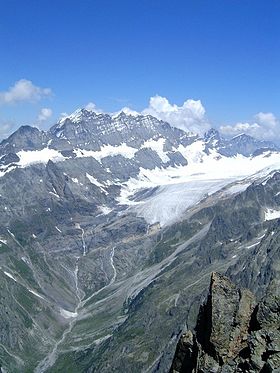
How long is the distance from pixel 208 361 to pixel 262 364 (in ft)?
17.0

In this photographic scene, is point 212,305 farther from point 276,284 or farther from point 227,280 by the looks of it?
point 276,284

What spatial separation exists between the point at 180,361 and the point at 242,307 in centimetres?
575

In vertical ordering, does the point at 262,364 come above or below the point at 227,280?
below

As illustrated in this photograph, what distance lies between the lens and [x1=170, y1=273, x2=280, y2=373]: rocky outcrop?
98.2 feet

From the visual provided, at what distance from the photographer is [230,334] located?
1362 inches

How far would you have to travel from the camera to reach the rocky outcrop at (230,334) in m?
29.9

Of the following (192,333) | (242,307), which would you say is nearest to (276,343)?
(242,307)

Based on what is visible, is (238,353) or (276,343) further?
(238,353)

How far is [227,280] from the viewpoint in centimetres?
3759

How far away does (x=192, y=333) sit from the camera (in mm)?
37969

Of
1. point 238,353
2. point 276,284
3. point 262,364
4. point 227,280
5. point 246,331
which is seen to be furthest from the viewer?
point 276,284

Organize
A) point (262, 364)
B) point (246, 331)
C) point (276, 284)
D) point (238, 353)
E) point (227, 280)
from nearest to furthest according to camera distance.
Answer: point (262, 364) < point (238, 353) < point (246, 331) < point (227, 280) < point (276, 284)

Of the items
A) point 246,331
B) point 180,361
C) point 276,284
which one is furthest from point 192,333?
point 276,284

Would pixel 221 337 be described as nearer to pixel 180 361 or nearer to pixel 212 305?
pixel 212 305
